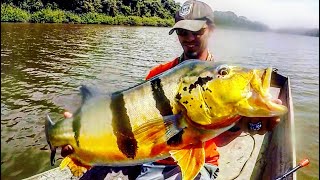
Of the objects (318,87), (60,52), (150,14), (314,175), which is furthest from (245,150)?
(150,14)

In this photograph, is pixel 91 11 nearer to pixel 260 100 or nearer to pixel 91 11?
pixel 91 11

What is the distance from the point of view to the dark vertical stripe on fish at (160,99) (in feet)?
7.53

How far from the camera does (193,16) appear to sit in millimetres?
3580

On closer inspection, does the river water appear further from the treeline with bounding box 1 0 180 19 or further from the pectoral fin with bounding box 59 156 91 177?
the treeline with bounding box 1 0 180 19

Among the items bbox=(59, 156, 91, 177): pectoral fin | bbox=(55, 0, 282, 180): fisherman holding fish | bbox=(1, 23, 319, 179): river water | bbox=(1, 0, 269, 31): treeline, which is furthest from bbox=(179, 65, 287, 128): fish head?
bbox=(1, 0, 269, 31): treeline

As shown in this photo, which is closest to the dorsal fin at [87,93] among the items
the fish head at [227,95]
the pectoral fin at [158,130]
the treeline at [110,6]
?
the pectoral fin at [158,130]

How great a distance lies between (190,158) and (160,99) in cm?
45

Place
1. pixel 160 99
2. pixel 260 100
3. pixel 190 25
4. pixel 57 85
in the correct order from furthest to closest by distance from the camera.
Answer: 1. pixel 57 85
2. pixel 190 25
3. pixel 160 99
4. pixel 260 100

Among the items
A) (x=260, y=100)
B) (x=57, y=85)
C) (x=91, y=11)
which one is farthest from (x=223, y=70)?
(x=91, y=11)

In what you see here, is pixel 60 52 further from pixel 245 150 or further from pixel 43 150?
pixel 245 150

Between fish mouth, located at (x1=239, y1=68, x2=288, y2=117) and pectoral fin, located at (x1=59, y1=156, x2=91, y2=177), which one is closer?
fish mouth, located at (x1=239, y1=68, x2=288, y2=117)

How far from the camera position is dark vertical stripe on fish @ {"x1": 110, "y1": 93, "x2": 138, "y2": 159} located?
2.36 meters

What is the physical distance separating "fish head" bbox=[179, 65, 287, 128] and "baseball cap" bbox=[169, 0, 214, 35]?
48.4 inches

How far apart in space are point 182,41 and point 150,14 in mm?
79253
